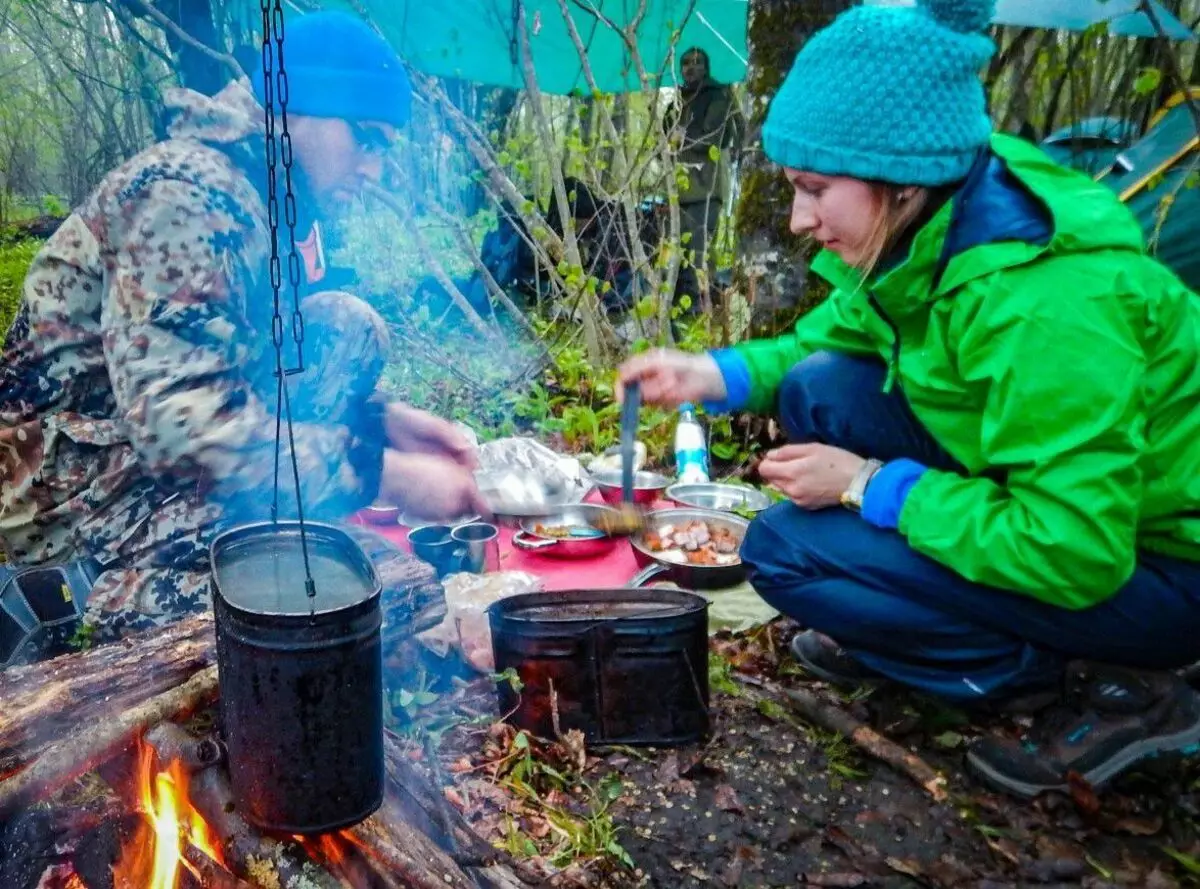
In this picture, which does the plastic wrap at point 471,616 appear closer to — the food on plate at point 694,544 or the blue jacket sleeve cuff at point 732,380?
the food on plate at point 694,544

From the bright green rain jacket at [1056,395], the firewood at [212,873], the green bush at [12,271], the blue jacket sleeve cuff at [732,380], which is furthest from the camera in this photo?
the green bush at [12,271]

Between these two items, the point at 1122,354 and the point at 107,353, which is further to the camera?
the point at 107,353

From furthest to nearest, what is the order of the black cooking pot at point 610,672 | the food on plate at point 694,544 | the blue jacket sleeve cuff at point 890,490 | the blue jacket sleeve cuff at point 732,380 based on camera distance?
the food on plate at point 694,544
the blue jacket sleeve cuff at point 732,380
the black cooking pot at point 610,672
the blue jacket sleeve cuff at point 890,490

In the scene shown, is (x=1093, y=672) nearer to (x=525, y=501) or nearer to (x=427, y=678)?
(x=427, y=678)

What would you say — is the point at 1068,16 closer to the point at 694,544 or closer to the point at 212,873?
the point at 694,544

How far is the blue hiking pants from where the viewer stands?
238 cm

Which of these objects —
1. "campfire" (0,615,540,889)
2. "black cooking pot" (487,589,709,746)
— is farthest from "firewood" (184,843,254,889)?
"black cooking pot" (487,589,709,746)

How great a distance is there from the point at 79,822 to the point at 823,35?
2.47 m

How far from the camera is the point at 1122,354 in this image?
2064mm

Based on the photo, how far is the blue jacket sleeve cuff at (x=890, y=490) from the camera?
2.46m

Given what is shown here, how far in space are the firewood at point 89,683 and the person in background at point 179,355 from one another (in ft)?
1.75

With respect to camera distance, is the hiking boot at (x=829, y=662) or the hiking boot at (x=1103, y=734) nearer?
the hiking boot at (x=1103, y=734)

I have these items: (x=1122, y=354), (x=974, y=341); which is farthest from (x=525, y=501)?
(x=1122, y=354)

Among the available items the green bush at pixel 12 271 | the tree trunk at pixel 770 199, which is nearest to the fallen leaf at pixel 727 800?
the tree trunk at pixel 770 199
